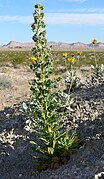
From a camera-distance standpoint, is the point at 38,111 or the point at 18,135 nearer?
the point at 38,111

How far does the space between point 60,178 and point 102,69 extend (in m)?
7.04

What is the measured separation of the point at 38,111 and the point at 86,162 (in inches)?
34.0

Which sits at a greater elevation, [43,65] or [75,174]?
[43,65]

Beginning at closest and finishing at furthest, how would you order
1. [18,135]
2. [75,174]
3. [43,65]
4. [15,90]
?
1. [75,174]
2. [43,65]
3. [18,135]
4. [15,90]

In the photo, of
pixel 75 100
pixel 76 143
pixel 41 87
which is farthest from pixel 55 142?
pixel 75 100

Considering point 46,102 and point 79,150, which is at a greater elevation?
point 46,102

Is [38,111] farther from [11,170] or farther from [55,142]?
[11,170]

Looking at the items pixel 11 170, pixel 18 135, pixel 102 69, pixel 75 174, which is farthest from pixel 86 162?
pixel 102 69

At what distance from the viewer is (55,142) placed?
17.0ft

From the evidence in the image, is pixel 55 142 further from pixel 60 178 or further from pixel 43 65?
pixel 43 65

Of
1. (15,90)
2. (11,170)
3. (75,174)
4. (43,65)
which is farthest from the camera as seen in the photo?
(15,90)

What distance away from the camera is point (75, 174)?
4727 mm

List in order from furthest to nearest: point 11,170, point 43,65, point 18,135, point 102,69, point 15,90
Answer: point 15,90, point 102,69, point 18,135, point 11,170, point 43,65

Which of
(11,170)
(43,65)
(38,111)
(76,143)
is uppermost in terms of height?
(43,65)
